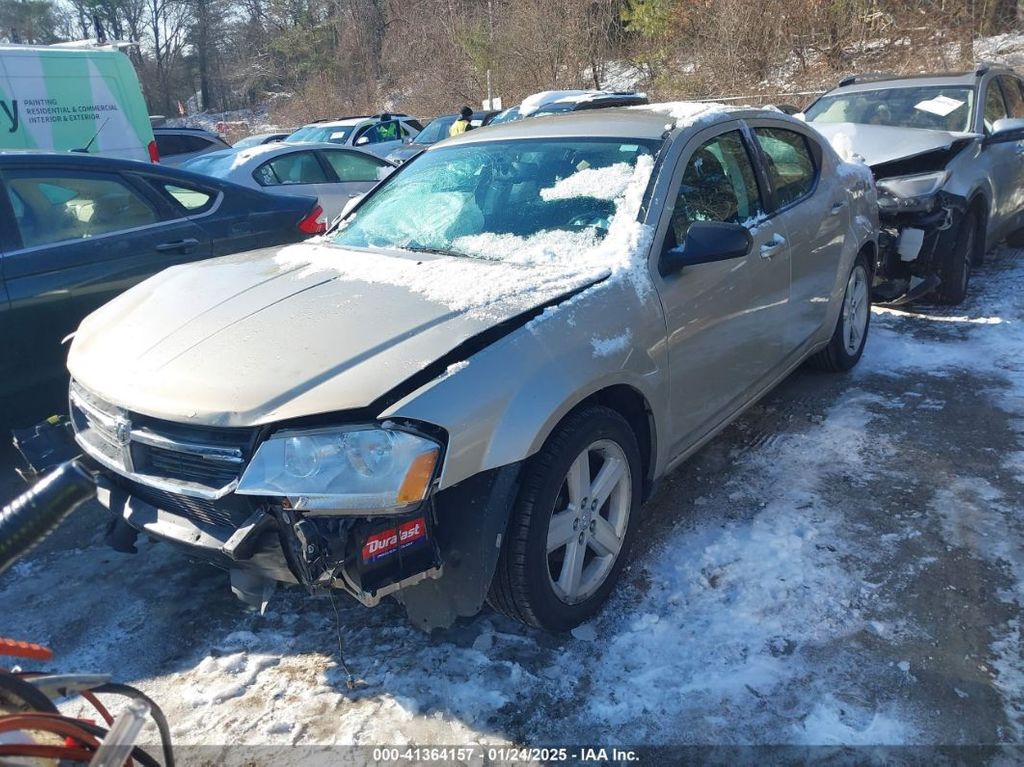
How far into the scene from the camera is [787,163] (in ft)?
13.7

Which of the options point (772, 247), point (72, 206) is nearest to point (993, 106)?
point (772, 247)

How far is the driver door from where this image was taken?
3102mm

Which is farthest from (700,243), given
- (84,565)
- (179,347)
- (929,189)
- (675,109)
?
(929,189)

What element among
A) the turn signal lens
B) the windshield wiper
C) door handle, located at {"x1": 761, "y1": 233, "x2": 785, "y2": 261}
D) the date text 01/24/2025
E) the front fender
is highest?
the windshield wiper

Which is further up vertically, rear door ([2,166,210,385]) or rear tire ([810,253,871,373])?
rear door ([2,166,210,385])

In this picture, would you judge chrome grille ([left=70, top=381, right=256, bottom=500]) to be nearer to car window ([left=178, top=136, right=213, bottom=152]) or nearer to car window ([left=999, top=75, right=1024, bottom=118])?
car window ([left=999, top=75, right=1024, bottom=118])

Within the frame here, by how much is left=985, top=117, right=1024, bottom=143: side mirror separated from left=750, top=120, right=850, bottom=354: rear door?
8.51 feet

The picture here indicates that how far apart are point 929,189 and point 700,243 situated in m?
3.89

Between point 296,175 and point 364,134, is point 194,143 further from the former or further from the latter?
A: point 296,175

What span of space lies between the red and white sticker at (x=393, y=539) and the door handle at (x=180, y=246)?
3.18 meters

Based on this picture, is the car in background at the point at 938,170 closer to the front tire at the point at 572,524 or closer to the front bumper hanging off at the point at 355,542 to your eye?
the front tire at the point at 572,524

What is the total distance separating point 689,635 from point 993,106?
6679mm

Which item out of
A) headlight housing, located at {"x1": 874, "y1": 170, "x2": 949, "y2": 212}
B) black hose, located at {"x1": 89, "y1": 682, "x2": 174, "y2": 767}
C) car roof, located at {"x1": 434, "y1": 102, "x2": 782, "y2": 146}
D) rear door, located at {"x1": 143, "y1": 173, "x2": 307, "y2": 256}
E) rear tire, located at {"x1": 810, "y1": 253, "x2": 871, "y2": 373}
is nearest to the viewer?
black hose, located at {"x1": 89, "y1": 682, "x2": 174, "y2": 767}

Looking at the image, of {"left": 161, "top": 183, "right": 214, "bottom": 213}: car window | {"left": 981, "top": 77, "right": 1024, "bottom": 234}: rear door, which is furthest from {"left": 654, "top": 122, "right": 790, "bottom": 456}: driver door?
{"left": 981, "top": 77, "right": 1024, "bottom": 234}: rear door
